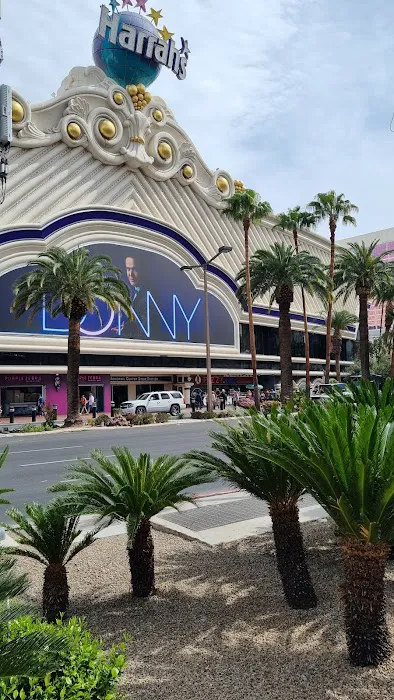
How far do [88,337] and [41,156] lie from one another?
511 inches

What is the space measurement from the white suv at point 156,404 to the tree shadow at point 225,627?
1099 inches

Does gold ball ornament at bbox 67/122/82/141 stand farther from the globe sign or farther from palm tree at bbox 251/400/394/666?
palm tree at bbox 251/400/394/666

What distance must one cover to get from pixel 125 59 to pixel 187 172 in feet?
32.9

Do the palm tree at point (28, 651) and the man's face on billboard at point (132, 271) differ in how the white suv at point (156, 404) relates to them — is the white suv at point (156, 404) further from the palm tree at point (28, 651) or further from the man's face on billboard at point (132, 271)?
the palm tree at point (28, 651)

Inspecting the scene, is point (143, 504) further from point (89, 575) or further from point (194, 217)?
point (194, 217)

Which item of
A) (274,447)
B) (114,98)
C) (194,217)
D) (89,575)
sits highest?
(114,98)

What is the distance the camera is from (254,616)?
5336mm

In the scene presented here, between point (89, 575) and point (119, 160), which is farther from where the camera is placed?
point (119, 160)

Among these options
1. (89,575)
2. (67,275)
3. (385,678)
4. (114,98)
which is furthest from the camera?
(114,98)

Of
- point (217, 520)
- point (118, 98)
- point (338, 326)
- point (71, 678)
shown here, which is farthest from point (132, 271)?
point (71, 678)

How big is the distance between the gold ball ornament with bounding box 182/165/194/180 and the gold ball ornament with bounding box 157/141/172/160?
2.09 meters

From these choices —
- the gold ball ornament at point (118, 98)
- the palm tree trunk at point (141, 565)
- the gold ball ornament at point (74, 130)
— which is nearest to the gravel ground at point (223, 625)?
the palm tree trunk at point (141, 565)

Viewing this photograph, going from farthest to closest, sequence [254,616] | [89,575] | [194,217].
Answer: [194,217] < [89,575] < [254,616]

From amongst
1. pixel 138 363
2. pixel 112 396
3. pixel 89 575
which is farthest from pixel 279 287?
pixel 89 575
